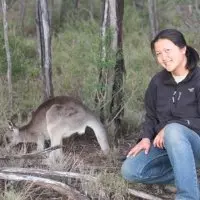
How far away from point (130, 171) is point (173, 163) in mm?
412

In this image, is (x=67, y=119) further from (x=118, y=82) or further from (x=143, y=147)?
(x=143, y=147)

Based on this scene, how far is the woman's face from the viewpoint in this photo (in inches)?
161

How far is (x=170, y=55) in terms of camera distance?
4090mm

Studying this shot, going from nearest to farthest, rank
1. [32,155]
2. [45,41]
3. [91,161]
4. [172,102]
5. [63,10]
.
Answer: [172,102] → [32,155] → [91,161] → [45,41] → [63,10]

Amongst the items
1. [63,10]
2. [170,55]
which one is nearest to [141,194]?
[170,55]

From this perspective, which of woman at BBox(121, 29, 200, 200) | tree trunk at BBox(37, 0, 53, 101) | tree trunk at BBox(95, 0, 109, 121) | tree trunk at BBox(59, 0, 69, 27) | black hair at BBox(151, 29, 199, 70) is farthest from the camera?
tree trunk at BBox(59, 0, 69, 27)

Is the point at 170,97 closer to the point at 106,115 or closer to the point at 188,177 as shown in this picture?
the point at 188,177

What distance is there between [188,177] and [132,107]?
3274 mm

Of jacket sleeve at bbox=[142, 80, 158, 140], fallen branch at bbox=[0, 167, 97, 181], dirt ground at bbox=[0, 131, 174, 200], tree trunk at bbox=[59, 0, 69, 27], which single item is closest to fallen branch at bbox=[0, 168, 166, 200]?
fallen branch at bbox=[0, 167, 97, 181]

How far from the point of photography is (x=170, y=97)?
4223 millimetres

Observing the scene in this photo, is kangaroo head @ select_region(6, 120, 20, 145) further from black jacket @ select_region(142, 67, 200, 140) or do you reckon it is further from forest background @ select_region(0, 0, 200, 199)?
black jacket @ select_region(142, 67, 200, 140)

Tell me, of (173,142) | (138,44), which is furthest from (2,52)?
(138,44)

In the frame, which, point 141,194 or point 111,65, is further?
point 111,65

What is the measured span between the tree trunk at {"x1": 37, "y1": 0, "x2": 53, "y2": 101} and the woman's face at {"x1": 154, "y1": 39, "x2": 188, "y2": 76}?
89.2 inches
